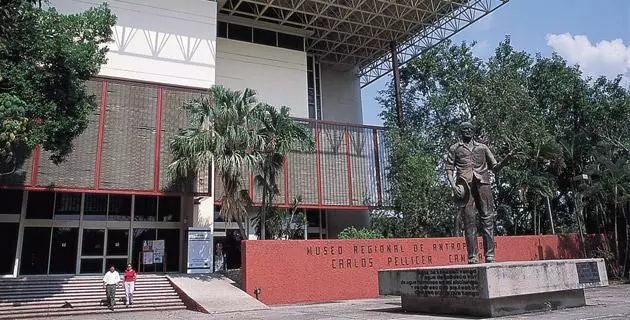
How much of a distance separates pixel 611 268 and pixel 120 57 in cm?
2682

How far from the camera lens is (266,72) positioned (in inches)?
1286

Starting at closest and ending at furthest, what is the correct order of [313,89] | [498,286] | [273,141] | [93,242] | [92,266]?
[498,286]
[273,141]
[92,266]
[93,242]
[313,89]

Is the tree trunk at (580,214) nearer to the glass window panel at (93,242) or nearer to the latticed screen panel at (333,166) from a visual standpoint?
the latticed screen panel at (333,166)

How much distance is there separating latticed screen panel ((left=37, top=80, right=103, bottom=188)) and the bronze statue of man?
15.7 metres

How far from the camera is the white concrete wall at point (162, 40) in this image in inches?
995

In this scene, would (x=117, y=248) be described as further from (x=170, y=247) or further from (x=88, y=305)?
(x=88, y=305)

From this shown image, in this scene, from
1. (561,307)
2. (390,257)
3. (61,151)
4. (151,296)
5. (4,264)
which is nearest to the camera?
(561,307)

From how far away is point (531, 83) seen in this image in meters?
29.1

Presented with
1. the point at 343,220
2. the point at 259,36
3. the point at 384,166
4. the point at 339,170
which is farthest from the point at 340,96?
the point at 339,170

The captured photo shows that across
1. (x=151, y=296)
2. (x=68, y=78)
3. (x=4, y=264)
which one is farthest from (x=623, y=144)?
(x=4, y=264)

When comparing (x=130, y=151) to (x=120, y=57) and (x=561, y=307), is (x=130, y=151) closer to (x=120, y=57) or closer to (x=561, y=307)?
(x=120, y=57)

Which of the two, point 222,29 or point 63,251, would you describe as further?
point 222,29

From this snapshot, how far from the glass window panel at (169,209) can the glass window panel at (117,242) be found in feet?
6.18

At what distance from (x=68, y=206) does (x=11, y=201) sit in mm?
2368
